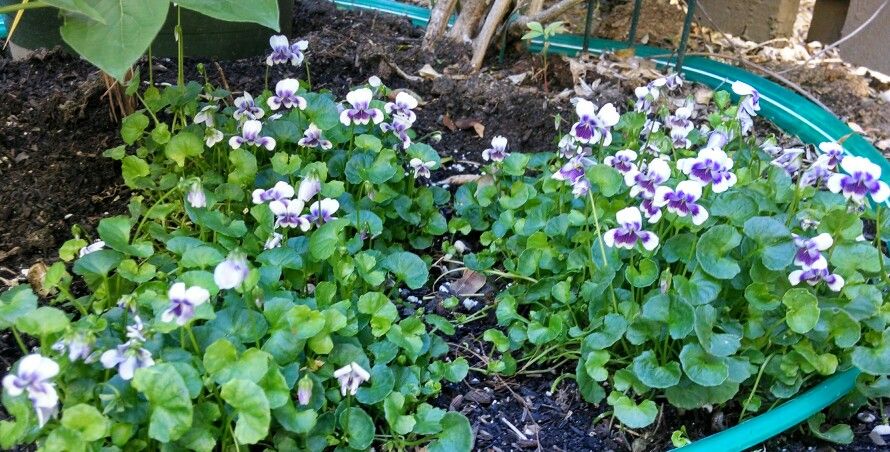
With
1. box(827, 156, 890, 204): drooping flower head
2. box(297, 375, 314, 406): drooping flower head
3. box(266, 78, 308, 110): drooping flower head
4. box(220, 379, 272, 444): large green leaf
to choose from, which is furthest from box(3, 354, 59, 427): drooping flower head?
box(827, 156, 890, 204): drooping flower head

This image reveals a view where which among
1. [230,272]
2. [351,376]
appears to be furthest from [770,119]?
[230,272]

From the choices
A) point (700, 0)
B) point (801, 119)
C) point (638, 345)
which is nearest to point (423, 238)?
point (638, 345)

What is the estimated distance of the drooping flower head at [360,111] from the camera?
6.77 ft

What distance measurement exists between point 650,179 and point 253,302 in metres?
0.83

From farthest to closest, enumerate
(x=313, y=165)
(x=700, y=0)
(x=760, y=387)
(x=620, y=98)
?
(x=700, y=0) < (x=620, y=98) < (x=313, y=165) < (x=760, y=387)

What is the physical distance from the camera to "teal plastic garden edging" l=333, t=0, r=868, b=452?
164 cm

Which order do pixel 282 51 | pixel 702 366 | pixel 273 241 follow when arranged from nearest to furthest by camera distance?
1. pixel 702 366
2. pixel 273 241
3. pixel 282 51

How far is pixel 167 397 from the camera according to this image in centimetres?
137

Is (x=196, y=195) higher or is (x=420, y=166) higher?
(x=196, y=195)

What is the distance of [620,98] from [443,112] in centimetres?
55

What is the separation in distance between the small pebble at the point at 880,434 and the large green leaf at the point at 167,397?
1330mm

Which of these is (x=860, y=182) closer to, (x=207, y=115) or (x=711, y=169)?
(x=711, y=169)

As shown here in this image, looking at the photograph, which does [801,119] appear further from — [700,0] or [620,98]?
[700,0]

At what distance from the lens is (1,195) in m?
2.16
